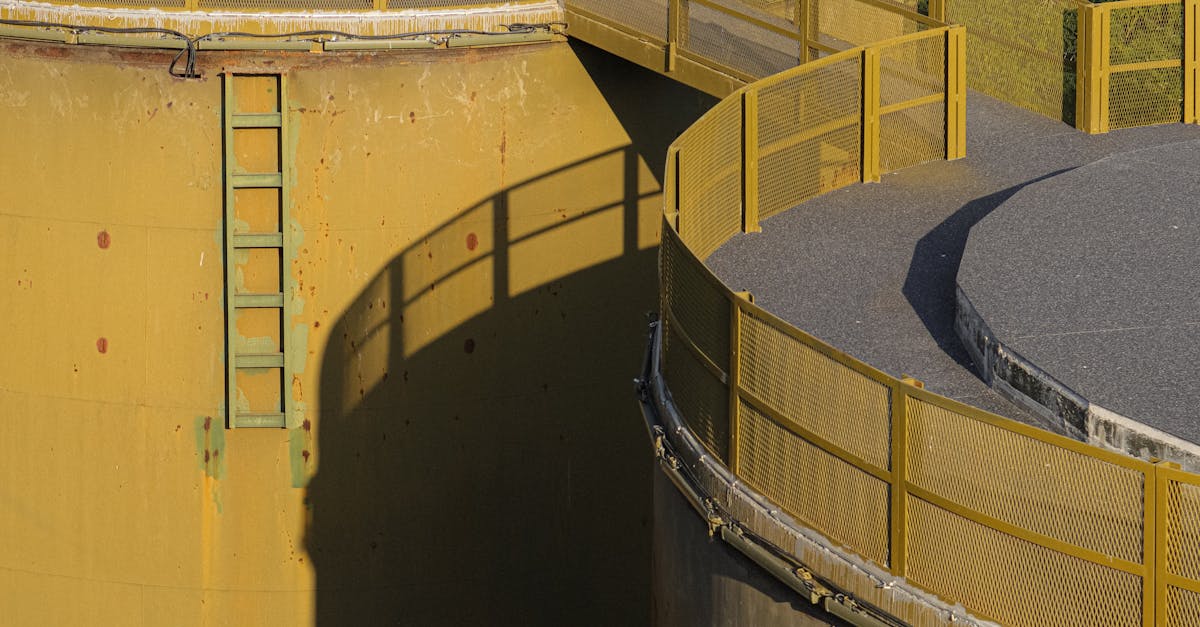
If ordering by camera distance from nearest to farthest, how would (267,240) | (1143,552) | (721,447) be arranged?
(1143,552), (721,447), (267,240)

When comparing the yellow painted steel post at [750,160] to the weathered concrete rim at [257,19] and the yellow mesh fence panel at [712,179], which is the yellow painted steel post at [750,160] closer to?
the yellow mesh fence panel at [712,179]

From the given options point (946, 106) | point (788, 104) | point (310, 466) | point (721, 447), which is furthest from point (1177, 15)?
point (310, 466)

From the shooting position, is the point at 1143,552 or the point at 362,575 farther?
the point at 362,575

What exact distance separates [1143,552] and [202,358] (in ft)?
36.5

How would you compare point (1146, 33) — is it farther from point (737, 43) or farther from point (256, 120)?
point (256, 120)

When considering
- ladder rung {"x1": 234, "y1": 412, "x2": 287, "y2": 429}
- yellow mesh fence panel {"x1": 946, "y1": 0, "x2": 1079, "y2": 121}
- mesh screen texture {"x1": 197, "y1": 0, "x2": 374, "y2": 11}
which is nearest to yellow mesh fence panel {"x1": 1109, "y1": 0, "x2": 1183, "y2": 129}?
yellow mesh fence panel {"x1": 946, "y1": 0, "x2": 1079, "y2": 121}

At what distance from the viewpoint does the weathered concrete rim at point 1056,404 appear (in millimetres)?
11078

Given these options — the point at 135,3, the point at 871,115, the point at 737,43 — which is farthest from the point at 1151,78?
the point at 135,3

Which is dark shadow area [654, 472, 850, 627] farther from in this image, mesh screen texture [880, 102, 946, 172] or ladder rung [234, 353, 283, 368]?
ladder rung [234, 353, 283, 368]

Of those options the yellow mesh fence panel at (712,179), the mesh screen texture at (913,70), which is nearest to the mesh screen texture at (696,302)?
the yellow mesh fence panel at (712,179)

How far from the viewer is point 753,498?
39.8ft

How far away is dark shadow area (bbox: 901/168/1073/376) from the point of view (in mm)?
13492

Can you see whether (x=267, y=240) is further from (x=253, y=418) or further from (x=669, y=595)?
(x=669, y=595)

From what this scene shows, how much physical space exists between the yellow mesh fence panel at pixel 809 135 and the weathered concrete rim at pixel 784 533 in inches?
97.2
